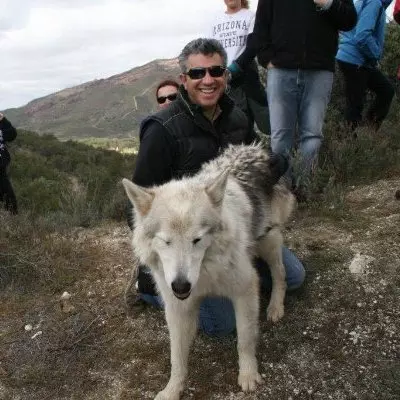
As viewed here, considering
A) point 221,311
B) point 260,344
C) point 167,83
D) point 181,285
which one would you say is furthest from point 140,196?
point 167,83

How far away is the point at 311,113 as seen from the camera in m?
4.72

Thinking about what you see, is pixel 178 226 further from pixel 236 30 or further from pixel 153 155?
pixel 236 30

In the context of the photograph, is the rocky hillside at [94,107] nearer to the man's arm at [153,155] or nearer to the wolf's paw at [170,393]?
the man's arm at [153,155]

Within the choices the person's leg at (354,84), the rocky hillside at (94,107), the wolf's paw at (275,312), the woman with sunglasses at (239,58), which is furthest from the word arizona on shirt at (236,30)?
the rocky hillside at (94,107)

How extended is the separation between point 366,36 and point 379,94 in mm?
933

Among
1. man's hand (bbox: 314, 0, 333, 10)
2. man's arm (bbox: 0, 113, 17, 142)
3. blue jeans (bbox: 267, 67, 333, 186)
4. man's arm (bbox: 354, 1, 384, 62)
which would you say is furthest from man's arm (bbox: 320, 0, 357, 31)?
man's arm (bbox: 0, 113, 17, 142)

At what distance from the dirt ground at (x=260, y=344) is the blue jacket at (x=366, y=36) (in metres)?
2.33

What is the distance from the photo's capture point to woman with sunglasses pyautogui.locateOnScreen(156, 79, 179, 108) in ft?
14.6

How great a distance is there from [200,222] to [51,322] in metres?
2.15

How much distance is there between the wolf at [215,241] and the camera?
7.38 feet

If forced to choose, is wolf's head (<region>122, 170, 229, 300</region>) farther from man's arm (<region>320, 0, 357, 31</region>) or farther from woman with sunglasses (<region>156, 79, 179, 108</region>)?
man's arm (<region>320, 0, 357, 31</region>)

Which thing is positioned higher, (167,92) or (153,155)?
(167,92)

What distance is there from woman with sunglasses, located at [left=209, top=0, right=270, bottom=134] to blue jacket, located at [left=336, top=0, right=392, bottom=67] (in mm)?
1284

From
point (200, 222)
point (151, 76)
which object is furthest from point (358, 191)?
point (151, 76)
